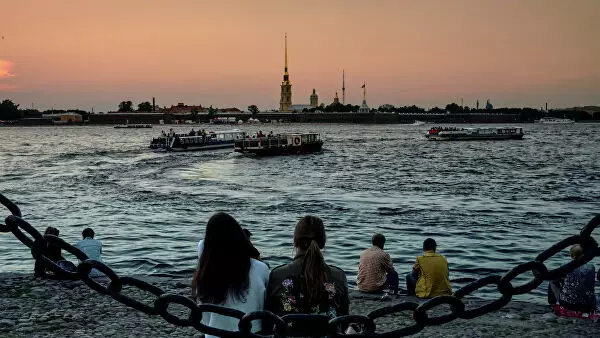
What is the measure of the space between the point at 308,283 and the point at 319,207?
18898 millimetres

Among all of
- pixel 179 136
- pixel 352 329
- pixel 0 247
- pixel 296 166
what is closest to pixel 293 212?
pixel 0 247

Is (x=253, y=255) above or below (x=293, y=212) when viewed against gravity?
above

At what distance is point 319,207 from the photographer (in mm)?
21984

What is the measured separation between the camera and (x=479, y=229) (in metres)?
16.8

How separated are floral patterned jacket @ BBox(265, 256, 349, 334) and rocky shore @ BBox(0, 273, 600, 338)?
3.40 metres

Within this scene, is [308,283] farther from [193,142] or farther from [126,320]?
[193,142]

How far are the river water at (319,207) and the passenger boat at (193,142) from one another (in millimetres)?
14140

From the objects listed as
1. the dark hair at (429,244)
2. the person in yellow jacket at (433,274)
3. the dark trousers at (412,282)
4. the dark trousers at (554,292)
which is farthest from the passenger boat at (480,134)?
the dark hair at (429,244)

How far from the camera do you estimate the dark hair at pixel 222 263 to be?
120 inches

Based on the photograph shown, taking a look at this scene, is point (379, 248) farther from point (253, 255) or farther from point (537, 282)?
point (537, 282)

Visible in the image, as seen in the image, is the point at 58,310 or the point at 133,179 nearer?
the point at 58,310

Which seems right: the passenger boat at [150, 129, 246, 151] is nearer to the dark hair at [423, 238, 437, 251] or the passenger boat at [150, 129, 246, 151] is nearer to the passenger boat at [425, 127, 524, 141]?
the passenger boat at [425, 127, 524, 141]

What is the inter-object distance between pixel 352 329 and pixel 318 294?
0.35 m

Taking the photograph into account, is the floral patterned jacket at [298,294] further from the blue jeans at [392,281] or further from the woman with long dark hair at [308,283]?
the blue jeans at [392,281]
